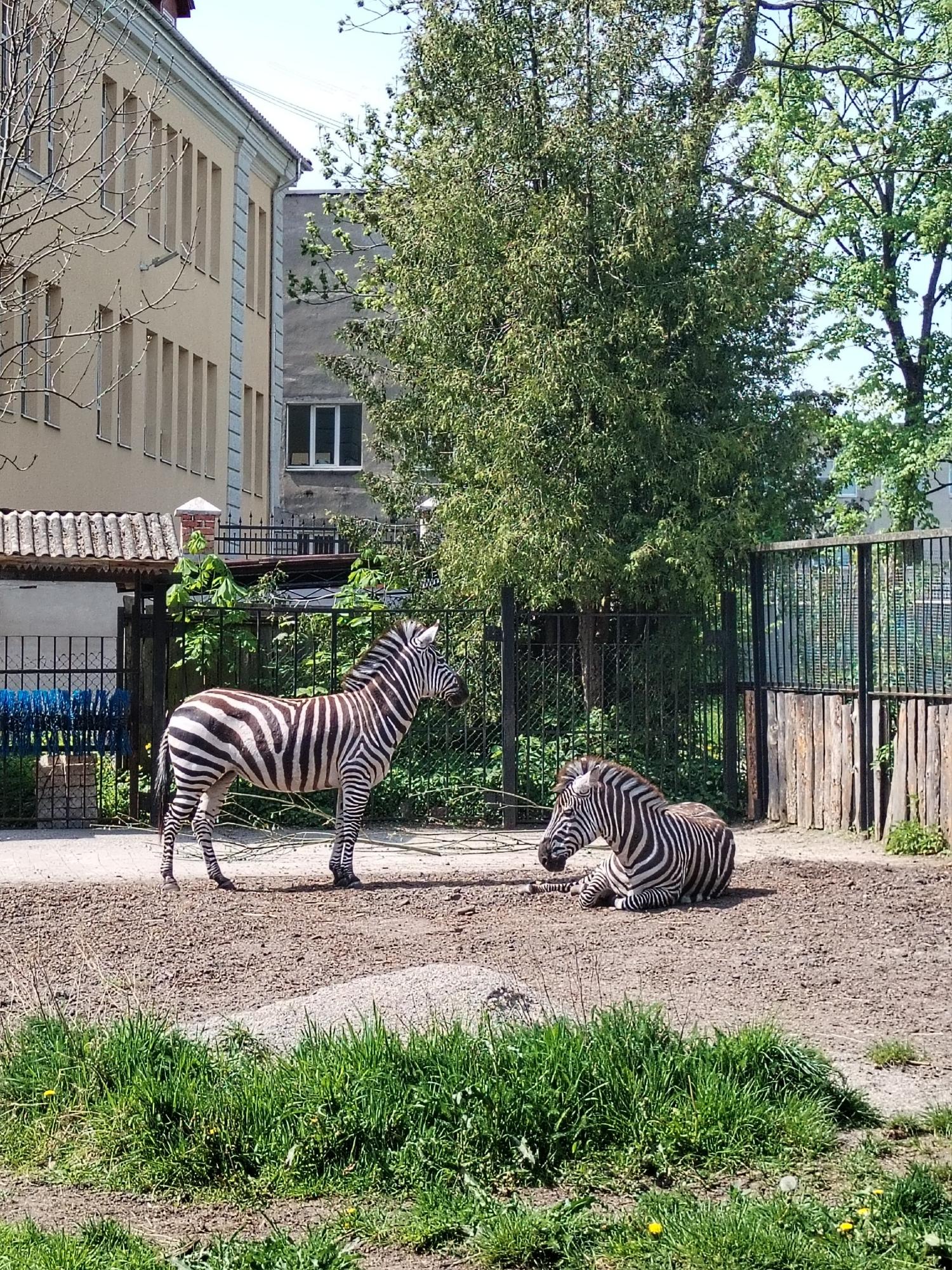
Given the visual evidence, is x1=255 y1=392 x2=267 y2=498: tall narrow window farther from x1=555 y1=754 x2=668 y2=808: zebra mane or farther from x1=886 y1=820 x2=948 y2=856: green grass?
x1=555 y1=754 x2=668 y2=808: zebra mane

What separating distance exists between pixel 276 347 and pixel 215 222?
18.1 feet

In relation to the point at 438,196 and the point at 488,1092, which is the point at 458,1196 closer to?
the point at 488,1092

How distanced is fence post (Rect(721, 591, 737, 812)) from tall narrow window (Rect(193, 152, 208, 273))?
19.1m

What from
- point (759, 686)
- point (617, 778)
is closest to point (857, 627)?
point (759, 686)

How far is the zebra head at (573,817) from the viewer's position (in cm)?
1077

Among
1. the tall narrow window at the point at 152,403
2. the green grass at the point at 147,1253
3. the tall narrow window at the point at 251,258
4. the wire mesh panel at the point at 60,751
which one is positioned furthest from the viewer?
the tall narrow window at the point at 251,258

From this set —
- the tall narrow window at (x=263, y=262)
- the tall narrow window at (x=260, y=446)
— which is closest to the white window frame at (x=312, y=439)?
the tall narrow window at (x=260, y=446)

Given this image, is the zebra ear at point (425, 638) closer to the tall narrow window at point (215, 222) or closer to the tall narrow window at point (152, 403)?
the tall narrow window at point (152, 403)

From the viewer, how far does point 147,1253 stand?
4.45 m

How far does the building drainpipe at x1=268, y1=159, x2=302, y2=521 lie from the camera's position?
38.3 metres

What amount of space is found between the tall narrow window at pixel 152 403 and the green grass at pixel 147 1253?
88.4 feet

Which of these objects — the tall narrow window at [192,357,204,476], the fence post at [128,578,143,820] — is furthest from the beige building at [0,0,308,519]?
the fence post at [128,578,143,820]

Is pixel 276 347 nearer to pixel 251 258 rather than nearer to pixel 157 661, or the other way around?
pixel 251 258

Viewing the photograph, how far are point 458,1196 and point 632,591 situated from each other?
39.3ft
